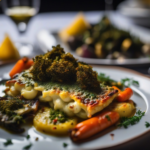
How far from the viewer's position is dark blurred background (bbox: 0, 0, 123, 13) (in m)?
13.0

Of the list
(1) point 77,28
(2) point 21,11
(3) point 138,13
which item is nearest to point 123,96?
(2) point 21,11

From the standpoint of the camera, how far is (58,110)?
258 cm

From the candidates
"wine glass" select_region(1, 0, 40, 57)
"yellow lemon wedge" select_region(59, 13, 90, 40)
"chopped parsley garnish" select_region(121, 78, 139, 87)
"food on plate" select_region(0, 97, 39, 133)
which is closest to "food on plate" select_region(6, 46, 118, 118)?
"food on plate" select_region(0, 97, 39, 133)

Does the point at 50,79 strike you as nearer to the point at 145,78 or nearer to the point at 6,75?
the point at 6,75

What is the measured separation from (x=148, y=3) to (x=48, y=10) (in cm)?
580

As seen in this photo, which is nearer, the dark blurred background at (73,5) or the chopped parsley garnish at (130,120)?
the chopped parsley garnish at (130,120)

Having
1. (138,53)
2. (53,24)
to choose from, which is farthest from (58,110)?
(53,24)

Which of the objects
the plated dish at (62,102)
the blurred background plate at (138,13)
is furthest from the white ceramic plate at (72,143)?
the blurred background plate at (138,13)

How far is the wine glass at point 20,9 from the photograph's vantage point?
570 centimetres

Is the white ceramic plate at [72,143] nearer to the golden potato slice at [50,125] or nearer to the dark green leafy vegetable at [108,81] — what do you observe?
the golden potato slice at [50,125]

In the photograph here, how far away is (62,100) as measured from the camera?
103 inches

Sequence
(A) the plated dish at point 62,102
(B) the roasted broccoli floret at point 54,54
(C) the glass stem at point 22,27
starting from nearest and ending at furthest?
(A) the plated dish at point 62,102 < (B) the roasted broccoli floret at point 54,54 < (C) the glass stem at point 22,27

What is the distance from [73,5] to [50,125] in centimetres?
1211

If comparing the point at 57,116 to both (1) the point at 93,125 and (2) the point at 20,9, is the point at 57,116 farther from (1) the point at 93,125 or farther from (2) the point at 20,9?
(2) the point at 20,9
